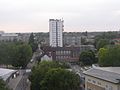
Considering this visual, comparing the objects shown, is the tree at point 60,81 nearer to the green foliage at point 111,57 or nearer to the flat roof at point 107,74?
the flat roof at point 107,74

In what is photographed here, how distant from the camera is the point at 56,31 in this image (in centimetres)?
11388

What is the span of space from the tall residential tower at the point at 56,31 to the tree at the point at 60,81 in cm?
8038

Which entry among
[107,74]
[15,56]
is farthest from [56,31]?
[107,74]

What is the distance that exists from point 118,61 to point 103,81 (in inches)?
634

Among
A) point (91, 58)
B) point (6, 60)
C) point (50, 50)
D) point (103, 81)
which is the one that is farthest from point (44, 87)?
point (50, 50)

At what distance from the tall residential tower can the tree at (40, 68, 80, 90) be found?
80.4m

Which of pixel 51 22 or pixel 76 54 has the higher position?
→ pixel 51 22

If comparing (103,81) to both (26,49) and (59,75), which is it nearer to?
(59,75)

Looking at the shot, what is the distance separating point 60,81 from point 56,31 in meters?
86.2

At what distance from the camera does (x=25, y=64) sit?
2325 inches

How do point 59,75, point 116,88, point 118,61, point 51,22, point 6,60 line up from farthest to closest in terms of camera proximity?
point 51,22
point 6,60
point 118,61
point 59,75
point 116,88

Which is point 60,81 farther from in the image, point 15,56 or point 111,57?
point 15,56

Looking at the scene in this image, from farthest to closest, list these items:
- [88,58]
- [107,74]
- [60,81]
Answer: [88,58] < [107,74] < [60,81]

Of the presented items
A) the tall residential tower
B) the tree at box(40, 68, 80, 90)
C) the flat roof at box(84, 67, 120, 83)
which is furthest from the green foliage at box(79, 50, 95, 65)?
the tall residential tower
